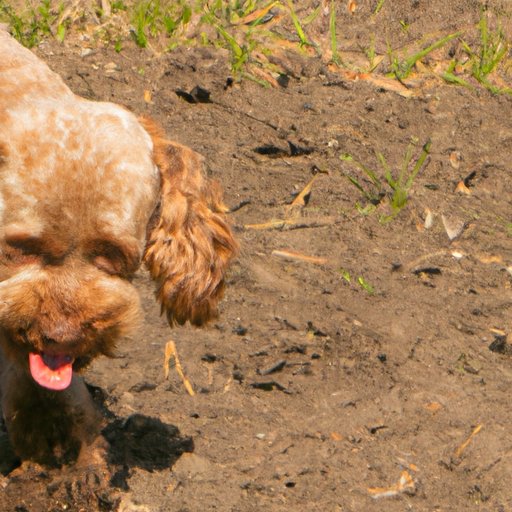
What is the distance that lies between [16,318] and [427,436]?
1812mm

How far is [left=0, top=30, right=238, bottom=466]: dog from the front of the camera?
3674 millimetres

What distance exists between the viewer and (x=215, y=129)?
259 inches

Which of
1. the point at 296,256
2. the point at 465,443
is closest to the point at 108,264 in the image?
the point at 465,443

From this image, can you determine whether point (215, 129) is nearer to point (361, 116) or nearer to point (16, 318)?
point (361, 116)

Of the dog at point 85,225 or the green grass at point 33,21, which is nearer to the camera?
the dog at point 85,225

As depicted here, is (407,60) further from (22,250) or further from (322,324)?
(22,250)

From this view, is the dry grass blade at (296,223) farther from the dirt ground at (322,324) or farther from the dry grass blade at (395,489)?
the dry grass blade at (395,489)

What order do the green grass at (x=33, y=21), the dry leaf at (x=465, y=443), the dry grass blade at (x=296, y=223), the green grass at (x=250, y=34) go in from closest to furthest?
the dry leaf at (x=465, y=443) < the dry grass blade at (x=296, y=223) < the green grass at (x=33, y=21) < the green grass at (x=250, y=34)

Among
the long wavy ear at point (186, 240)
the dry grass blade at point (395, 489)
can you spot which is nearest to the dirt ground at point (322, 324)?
the dry grass blade at point (395, 489)

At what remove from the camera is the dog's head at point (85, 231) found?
367 cm

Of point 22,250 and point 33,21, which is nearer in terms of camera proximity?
point 22,250

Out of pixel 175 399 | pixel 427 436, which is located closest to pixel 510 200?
pixel 427 436

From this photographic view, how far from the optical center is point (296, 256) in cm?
573

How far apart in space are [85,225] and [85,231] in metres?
0.02
